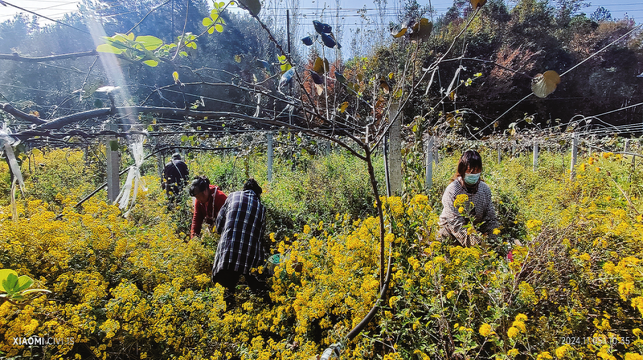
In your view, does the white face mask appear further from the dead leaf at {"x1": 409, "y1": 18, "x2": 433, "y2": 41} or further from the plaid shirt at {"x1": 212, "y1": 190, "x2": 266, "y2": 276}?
the plaid shirt at {"x1": 212, "y1": 190, "x2": 266, "y2": 276}

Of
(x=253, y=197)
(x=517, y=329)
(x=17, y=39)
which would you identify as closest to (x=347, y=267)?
(x=517, y=329)

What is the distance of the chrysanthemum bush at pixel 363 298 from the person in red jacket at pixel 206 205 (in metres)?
0.80

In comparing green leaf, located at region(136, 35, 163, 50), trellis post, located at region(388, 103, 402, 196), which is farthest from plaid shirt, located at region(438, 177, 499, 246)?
green leaf, located at region(136, 35, 163, 50)

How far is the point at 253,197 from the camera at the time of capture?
2658 millimetres

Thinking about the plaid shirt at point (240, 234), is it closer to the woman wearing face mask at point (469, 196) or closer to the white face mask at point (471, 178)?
the woman wearing face mask at point (469, 196)

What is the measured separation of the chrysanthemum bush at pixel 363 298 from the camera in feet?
4.23

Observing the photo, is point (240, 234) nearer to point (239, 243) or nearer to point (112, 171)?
point (239, 243)

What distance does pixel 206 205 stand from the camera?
3.05 m

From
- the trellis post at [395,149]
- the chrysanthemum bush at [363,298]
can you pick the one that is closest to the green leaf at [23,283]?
the chrysanthemum bush at [363,298]

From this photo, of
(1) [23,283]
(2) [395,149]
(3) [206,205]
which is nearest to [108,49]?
(1) [23,283]

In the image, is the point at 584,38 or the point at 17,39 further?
the point at 584,38

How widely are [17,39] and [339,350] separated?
1968 cm

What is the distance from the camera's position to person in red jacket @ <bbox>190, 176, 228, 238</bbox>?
289 centimetres

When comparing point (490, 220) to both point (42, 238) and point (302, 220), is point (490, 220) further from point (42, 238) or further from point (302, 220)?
point (42, 238)
